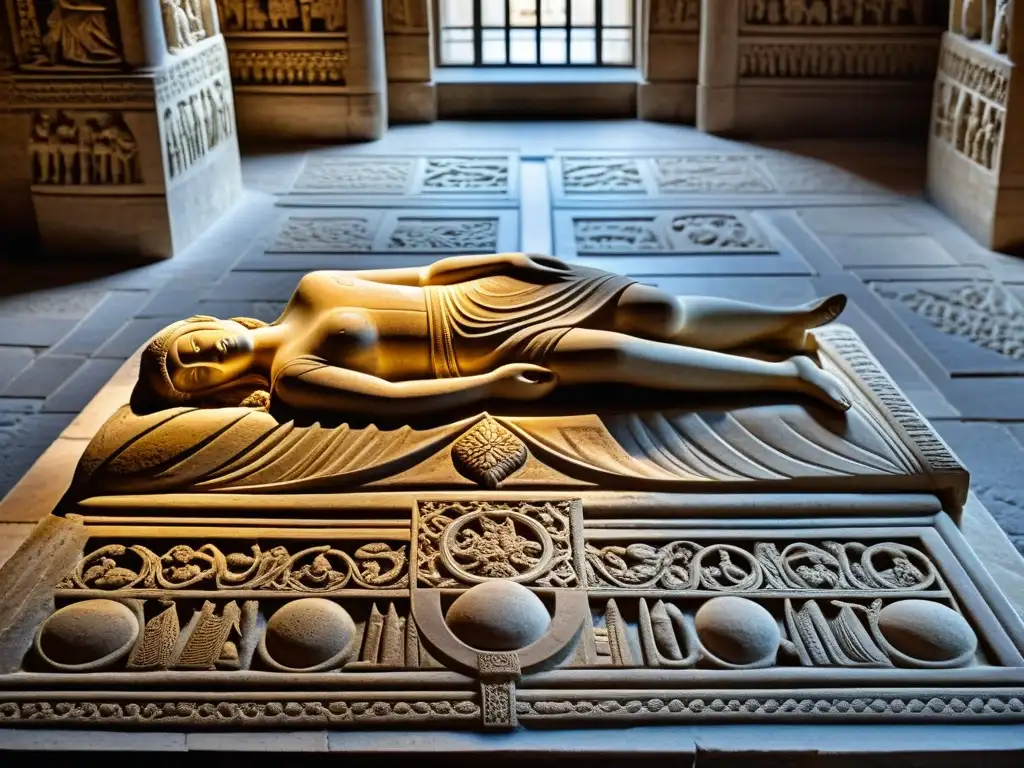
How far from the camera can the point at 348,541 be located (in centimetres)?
349

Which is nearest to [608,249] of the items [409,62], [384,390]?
[384,390]

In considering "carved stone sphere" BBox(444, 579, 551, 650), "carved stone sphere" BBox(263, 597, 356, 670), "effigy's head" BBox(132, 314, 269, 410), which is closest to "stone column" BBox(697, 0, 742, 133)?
"effigy's head" BBox(132, 314, 269, 410)

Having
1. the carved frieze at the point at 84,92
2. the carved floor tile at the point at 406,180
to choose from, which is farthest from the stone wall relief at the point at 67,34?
the carved floor tile at the point at 406,180

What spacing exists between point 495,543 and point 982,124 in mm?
6060

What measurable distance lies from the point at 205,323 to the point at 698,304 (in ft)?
5.99

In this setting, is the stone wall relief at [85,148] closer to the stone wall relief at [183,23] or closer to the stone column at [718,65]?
the stone wall relief at [183,23]

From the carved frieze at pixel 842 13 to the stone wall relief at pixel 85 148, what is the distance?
235 inches

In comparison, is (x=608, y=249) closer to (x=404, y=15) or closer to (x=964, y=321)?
(x=964, y=321)

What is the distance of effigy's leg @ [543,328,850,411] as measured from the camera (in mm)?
3885

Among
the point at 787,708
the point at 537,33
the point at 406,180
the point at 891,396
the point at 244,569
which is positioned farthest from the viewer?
the point at 537,33

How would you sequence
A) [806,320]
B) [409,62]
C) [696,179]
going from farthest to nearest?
1. [409,62]
2. [696,179]
3. [806,320]

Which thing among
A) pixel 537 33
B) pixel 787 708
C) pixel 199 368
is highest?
pixel 537 33

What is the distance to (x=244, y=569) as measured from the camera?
3.40 meters

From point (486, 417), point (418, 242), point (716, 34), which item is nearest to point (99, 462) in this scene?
point (486, 417)
